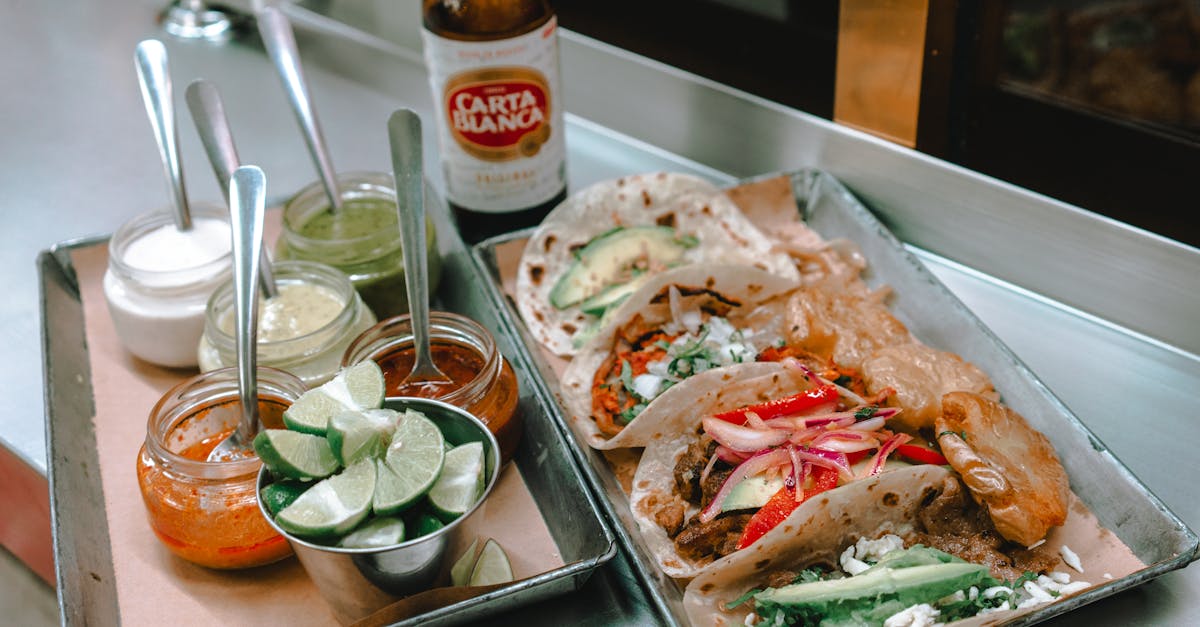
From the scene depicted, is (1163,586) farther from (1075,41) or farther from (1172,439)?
(1075,41)

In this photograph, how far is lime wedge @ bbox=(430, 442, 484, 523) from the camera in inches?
51.9

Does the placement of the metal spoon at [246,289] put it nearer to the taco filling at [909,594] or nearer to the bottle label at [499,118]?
the bottle label at [499,118]

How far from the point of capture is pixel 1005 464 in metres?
1.42

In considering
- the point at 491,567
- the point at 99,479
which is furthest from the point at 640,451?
the point at 99,479

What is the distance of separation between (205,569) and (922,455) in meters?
1.08

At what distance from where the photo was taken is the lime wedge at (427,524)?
1315 mm

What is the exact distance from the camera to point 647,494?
156 centimetres

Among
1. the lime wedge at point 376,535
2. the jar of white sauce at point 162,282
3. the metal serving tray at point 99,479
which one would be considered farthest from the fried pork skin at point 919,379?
the jar of white sauce at point 162,282

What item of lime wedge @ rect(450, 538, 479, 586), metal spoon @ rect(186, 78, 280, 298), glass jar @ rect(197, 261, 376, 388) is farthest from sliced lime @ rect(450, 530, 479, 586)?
metal spoon @ rect(186, 78, 280, 298)

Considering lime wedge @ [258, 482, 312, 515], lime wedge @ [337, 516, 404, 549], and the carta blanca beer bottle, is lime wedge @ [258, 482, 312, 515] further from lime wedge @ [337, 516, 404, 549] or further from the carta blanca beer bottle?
the carta blanca beer bottle

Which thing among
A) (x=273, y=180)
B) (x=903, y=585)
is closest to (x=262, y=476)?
(x=903, y=585)

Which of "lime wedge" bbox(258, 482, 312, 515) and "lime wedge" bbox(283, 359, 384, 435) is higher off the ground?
"lime wedge" bbox(283, 359, 384, 435)

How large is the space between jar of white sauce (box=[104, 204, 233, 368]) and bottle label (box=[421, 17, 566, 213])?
0.49 metres

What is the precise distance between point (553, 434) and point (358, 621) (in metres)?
0.41
